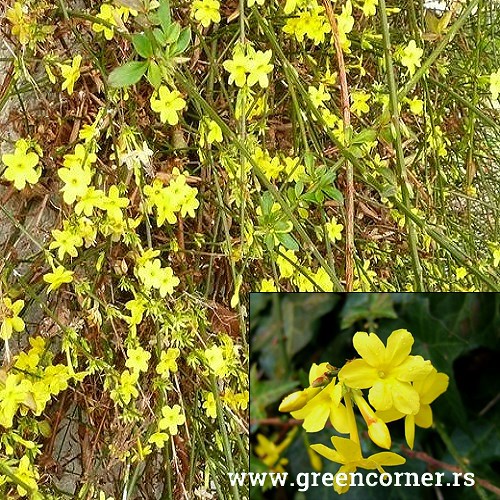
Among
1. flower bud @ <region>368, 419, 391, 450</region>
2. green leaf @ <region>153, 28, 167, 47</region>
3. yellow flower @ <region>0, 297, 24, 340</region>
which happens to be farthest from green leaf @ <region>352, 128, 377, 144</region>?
yellow flower @ <region>0, 297, 24, 340</region>

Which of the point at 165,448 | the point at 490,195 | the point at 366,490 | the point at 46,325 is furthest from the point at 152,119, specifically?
the point at 490,195

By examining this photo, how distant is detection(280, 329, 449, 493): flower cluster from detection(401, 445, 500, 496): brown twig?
0.40ft

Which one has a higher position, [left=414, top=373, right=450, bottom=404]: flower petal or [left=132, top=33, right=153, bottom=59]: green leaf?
[left=132, top=33, right=153, bottom=59]: green leaf

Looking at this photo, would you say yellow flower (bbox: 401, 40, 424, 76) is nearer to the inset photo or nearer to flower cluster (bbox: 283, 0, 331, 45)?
flower cluster (bbox: 283, 0, 331, 45)

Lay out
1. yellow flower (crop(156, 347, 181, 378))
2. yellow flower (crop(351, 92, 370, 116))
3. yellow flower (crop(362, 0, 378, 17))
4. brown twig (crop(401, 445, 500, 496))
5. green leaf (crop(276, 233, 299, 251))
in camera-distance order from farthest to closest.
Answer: yellow flower (crop(351, 92, 370, 116)) < yellow flower (crop(362, 0, 378, 17)) < yellow flower (crop(156, 347, 181, 378)) < green leaf (crop(276, 233, 299, 251)) < brown twig (crop(401, 445, 500, 496))

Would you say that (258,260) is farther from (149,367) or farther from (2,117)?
(2,117)

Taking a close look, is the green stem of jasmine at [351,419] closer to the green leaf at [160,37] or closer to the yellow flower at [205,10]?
the green leaf at [160,37]

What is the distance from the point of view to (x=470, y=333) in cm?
86

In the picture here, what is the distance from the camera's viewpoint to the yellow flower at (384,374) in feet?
2.20

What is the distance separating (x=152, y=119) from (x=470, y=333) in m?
0.51

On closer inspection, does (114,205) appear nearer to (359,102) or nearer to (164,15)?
(164,15)

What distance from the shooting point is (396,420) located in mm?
773

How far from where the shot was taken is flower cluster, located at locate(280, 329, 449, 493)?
0.67 metres

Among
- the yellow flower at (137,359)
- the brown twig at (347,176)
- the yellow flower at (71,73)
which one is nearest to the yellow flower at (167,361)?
the yellow flower at (137,359)
